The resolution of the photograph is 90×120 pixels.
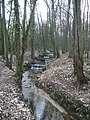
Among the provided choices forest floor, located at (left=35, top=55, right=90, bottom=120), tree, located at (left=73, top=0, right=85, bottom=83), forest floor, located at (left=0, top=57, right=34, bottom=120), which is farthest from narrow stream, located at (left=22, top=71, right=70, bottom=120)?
tree, located at (left=73, top=0, right=85, bottom=83)

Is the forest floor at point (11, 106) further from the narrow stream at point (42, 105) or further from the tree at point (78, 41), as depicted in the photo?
the tree at point (78, 41)

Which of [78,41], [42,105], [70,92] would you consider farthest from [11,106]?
[78,41]

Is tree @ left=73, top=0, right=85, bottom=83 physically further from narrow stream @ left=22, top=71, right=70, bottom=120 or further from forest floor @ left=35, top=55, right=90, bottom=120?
narrow stream @ left=22, top=71, right=70, bottom=120

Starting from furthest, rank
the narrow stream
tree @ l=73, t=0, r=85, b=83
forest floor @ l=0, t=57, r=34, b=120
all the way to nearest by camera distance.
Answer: tree @ l=73, t=0, r=85, b=83, the narrow stream, forest floor @ l=0, t=57, r=34, b=120

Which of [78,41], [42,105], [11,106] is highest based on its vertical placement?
[78,41]

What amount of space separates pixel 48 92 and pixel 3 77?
3.29 metres

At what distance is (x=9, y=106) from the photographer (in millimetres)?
9758

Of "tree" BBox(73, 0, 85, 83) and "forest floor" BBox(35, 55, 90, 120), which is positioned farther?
"tree" BBox(73, 0, 85, 83)

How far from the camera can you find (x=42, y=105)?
12.3 meters

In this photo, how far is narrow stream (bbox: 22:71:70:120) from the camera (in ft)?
34.6

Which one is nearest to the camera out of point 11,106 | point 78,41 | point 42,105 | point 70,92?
point 11,106

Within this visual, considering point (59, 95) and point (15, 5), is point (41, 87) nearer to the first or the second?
point (59, 95)

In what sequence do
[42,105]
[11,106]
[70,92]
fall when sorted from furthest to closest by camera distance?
1. [70,92]
2. [42,105]
3. [11,106]

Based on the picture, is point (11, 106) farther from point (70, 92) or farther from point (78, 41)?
point (78, 41)
